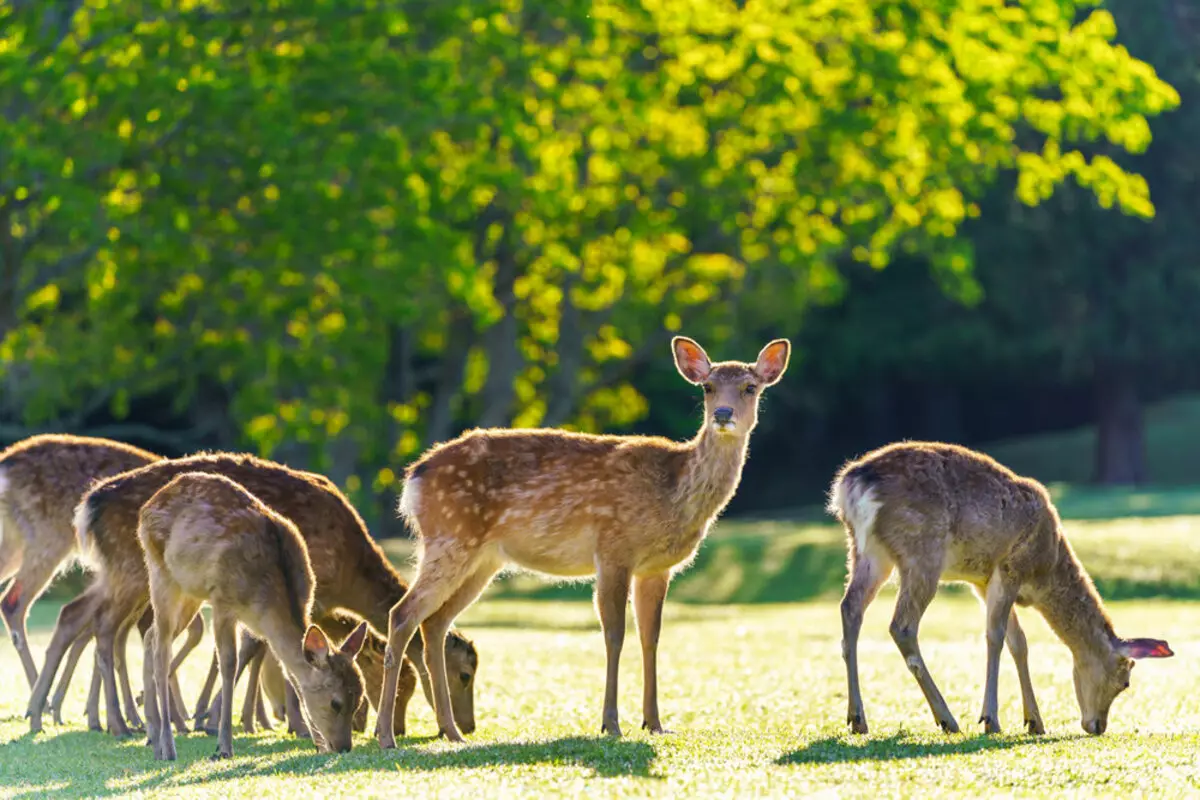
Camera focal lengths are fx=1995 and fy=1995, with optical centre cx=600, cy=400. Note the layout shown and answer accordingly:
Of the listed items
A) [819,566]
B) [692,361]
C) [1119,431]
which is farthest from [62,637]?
[1119,431]

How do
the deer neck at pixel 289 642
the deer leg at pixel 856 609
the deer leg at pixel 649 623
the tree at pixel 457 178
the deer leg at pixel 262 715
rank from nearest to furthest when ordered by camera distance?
1. the deer neck at pixel 289 642
2. the deer leg at pixel 856 609
3. the deer leg at pixel 649 623
4. the deer leg at pixel 262 715
5. the tree at pixel 457 178

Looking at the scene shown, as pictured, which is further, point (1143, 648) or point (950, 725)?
point (1143, 648)

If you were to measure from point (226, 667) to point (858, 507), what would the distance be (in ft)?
12.0

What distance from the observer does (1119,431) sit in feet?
158

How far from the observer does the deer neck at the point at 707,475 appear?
1163 centimetres

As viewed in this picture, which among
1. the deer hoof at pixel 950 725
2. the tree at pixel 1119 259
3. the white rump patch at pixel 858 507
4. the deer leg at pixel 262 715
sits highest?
the tree at pixel 1119 259

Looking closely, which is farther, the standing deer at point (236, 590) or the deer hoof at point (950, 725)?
the deer hoof at point (950, 725)

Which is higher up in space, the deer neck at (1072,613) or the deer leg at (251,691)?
the deer neck at (1072,613)

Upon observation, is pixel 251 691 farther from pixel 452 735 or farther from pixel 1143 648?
pixel 1143 648

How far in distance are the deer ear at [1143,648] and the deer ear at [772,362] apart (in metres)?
2.58

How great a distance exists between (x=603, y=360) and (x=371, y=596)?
27.6 meters

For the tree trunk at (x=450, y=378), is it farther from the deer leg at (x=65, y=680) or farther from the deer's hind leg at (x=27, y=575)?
the deer leg at (x=65, y=680)

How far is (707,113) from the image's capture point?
104 feet

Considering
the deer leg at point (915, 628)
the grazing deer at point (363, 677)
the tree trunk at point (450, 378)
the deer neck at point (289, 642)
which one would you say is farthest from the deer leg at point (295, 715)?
the tree trunk at point (450, 378)
